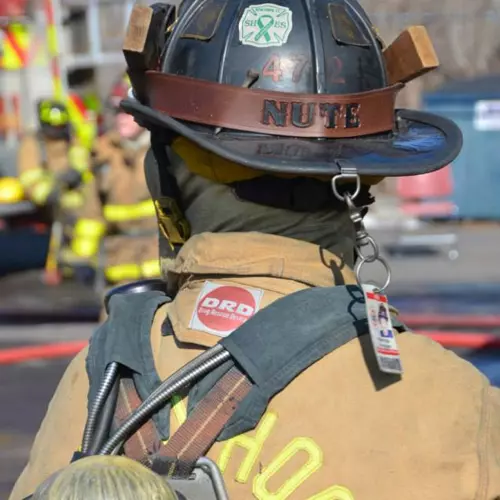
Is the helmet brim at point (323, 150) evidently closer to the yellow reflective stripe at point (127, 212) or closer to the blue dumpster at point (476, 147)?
the yellow reflective stripe at point (127, 212)

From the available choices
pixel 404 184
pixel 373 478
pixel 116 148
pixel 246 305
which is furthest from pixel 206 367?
pixel 404 184

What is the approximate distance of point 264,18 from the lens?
1703 millimetres

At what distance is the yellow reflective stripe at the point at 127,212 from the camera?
27.7 ft

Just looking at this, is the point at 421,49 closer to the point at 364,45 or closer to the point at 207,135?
the point at 364,45

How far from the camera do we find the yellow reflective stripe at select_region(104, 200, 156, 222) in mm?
8430

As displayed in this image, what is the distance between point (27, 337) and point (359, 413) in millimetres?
7814

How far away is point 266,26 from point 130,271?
6511mm

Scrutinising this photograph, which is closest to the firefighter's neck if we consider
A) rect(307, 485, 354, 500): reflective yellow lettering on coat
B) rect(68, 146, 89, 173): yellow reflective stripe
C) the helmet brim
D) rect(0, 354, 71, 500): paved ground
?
rect(0, 354, 71, 500): paved ground

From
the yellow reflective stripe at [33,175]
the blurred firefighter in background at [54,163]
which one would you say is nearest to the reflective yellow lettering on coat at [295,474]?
the blurred firefighter in background at [54,163]

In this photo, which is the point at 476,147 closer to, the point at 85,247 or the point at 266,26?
the point at 85,247

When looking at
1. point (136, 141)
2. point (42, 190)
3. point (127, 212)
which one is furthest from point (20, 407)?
point (42, 190)

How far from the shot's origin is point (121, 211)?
28.2 ft

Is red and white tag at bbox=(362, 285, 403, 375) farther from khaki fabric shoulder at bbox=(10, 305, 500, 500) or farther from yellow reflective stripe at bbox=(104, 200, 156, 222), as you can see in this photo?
yellow reflective stripe at bbox=(104, 200, 156, 222)

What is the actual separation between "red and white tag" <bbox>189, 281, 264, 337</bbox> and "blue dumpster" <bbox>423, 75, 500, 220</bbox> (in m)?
14.1
